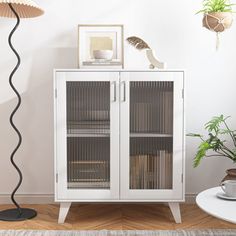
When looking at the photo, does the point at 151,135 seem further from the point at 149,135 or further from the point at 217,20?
the point at 217,20

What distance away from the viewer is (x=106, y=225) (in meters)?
3.27

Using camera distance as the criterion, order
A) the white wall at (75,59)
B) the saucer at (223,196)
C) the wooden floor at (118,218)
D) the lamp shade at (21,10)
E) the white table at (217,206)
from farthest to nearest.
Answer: the white wall at (75,59)
the lamp shade at (21,10)
the wooden floor at (118,218)
the saucer at (223,196)
the white table at (217,206)

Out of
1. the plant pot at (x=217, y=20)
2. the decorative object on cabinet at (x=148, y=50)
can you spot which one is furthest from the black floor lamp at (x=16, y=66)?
the plant pot at (x=217, y=20)

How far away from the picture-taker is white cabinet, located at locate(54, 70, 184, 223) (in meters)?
3.27

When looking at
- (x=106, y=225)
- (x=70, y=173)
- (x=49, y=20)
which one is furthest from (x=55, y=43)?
(x=106, y=225)

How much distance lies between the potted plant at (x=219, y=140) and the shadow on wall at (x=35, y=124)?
1.11 meters

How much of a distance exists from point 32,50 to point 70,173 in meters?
1.03

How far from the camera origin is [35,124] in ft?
12.3

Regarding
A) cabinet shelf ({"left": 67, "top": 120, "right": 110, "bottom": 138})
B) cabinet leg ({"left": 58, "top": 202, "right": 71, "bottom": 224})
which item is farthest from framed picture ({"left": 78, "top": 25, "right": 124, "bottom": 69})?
cabinet leg ({"left": 58, "top": 202, "right": 71, "bottom": 224})

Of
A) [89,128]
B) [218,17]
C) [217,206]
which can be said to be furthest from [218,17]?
[217,206]

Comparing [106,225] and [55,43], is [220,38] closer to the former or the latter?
[55,43]

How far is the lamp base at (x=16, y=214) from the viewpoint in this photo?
3351 millimetres

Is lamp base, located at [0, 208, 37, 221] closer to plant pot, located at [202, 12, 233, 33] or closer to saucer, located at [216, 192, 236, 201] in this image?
saucer, located at [216, 192, 236, 201]

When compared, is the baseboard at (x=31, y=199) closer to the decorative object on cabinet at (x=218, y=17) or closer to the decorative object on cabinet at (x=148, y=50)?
the decorative object on cabinet at (x=148, y=50)
